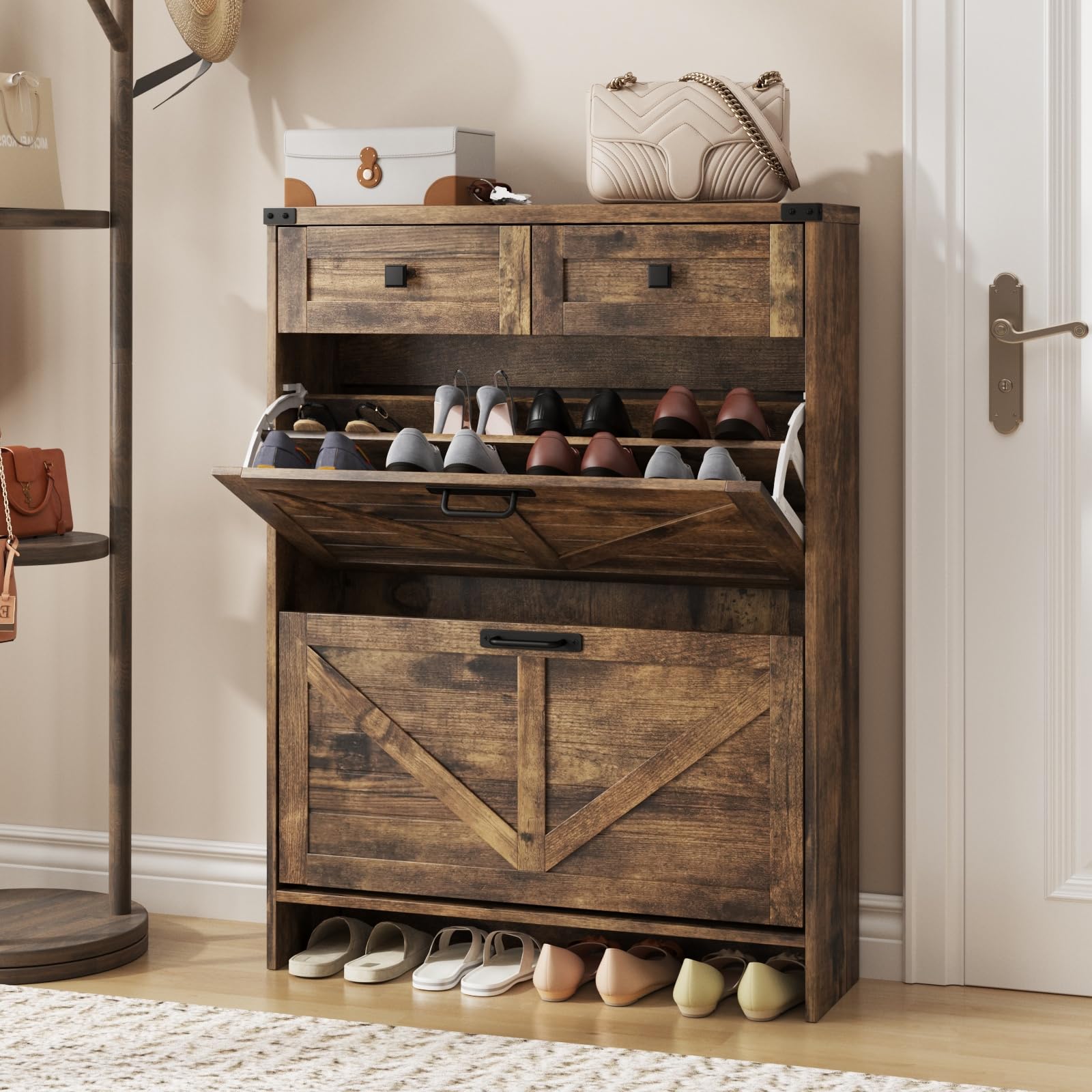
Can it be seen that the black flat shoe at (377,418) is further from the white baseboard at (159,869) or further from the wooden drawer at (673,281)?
the white baseboard at (159,869)

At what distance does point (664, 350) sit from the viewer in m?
2.96

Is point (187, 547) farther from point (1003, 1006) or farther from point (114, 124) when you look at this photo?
point (1003, 1006)

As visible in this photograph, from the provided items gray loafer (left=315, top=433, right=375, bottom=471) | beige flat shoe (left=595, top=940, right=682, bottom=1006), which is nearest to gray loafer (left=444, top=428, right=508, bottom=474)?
gray loafer (left=315, top=433, right=375, bottom=471)

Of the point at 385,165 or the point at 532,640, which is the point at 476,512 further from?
the point at 385,165

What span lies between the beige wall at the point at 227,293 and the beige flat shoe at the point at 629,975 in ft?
1.43

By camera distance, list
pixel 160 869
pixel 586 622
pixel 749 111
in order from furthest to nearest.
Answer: pixel 160 869 → pixel 586 622 → pixel 749 111

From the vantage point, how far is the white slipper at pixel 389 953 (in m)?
2.88

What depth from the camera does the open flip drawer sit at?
2.52 meters

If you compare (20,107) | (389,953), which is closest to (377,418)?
(20,107)

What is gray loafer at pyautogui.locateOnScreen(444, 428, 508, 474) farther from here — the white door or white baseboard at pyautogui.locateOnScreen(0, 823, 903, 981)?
white baseboard at pyautogui.locateOnScreen(0, 823, 903, 981)

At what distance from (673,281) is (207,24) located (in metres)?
1.12

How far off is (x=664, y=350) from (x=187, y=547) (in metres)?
1.14

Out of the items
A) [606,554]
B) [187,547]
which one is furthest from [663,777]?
[187,547]

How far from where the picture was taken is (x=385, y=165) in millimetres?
2828
